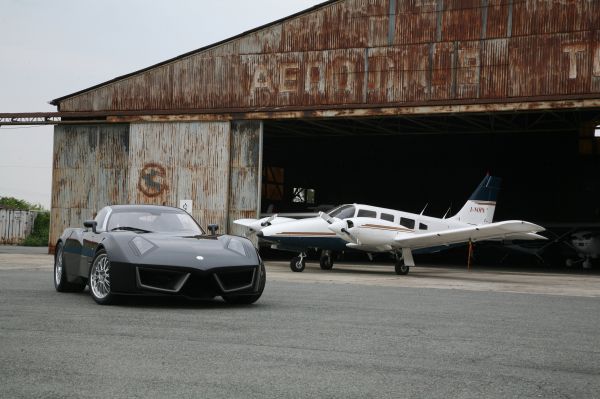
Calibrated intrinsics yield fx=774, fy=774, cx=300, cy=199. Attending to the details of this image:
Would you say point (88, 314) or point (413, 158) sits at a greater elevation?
point (413, 158)

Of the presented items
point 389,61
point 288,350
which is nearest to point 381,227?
point 389,61

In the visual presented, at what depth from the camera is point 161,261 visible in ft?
30.6

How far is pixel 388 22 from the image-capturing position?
27.3m

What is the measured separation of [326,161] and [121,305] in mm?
35945

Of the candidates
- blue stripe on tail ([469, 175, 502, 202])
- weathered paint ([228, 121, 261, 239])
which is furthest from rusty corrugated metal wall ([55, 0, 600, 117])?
blue stripe on tail ([469, 175, 502, 202])

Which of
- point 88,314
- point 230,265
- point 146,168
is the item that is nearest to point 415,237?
point 146,168

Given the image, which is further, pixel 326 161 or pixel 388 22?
pixel 326 161

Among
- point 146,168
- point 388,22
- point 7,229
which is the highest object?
point 388,22

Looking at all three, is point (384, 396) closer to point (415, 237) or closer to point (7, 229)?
point (415, 237)

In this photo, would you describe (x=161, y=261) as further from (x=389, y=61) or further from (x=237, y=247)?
(x=389, y=61)

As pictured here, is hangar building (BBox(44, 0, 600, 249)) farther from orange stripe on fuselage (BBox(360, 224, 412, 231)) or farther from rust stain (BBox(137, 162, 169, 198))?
orange stripe on fuselage (BBox(360, 224, 412, 231))

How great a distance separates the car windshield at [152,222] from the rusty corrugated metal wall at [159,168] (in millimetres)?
17764

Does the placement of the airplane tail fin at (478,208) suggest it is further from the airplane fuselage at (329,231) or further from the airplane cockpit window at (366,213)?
the airplane cockpit window at (366,213)

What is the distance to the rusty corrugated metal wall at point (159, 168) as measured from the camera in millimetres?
29438
